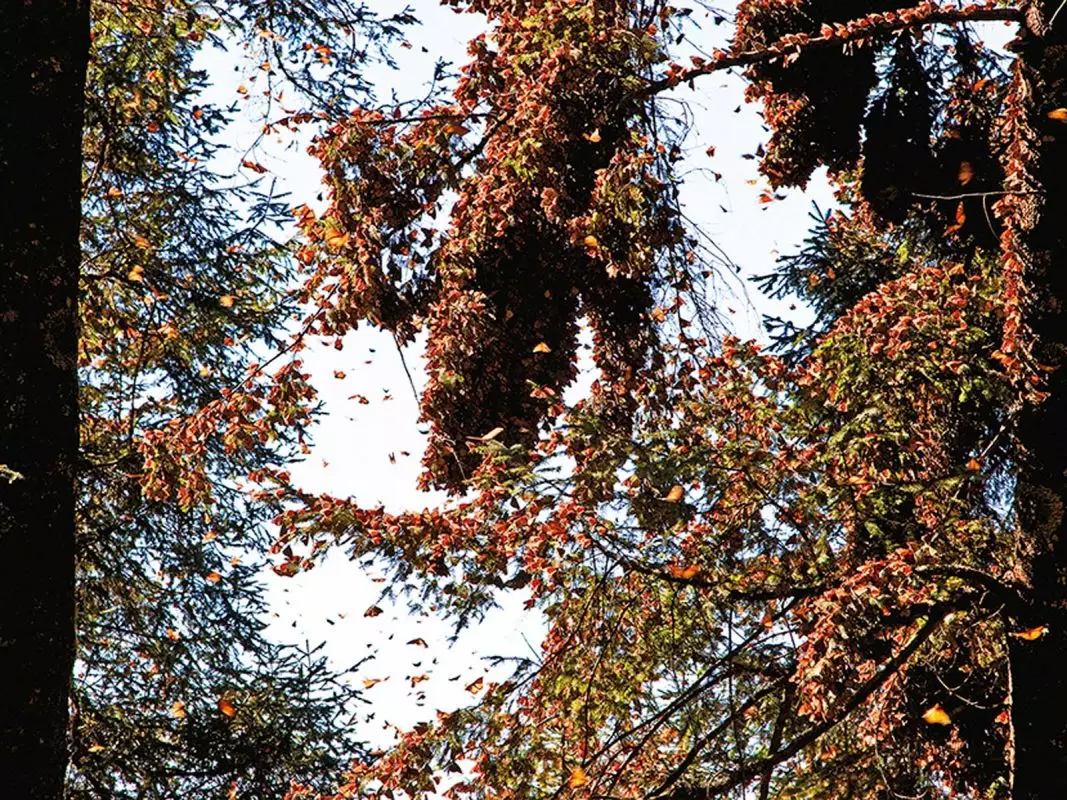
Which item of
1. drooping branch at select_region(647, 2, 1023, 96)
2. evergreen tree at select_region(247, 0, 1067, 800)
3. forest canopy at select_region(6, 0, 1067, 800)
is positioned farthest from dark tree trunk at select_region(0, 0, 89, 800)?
drooping branch at select_region(647, 2, 1023, 96)

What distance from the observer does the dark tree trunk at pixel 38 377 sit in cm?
488

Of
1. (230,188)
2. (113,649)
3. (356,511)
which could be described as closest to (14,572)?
(356,511)

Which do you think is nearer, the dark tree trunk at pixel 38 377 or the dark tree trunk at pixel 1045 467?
the dark tree trunk at pixel 38 377

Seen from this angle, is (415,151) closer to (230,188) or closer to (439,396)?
(439,396)

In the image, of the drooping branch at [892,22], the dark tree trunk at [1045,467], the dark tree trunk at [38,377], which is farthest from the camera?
the drooping branch at [892,22]

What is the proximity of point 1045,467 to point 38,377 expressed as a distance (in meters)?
4.84

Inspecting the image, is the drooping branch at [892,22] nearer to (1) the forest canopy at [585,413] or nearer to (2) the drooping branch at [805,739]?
(1) the forest canopy at [585,413]

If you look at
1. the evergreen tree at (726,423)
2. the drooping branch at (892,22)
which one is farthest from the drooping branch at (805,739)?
the drooping branch at (892,22)

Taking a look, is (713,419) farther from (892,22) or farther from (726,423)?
(892,22)

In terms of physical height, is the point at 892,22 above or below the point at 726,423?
above

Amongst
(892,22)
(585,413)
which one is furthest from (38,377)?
(892,22)

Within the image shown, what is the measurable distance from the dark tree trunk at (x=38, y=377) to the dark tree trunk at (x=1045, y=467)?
4.44 m

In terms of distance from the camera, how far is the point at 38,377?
5.18 m

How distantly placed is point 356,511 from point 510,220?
111 inches
